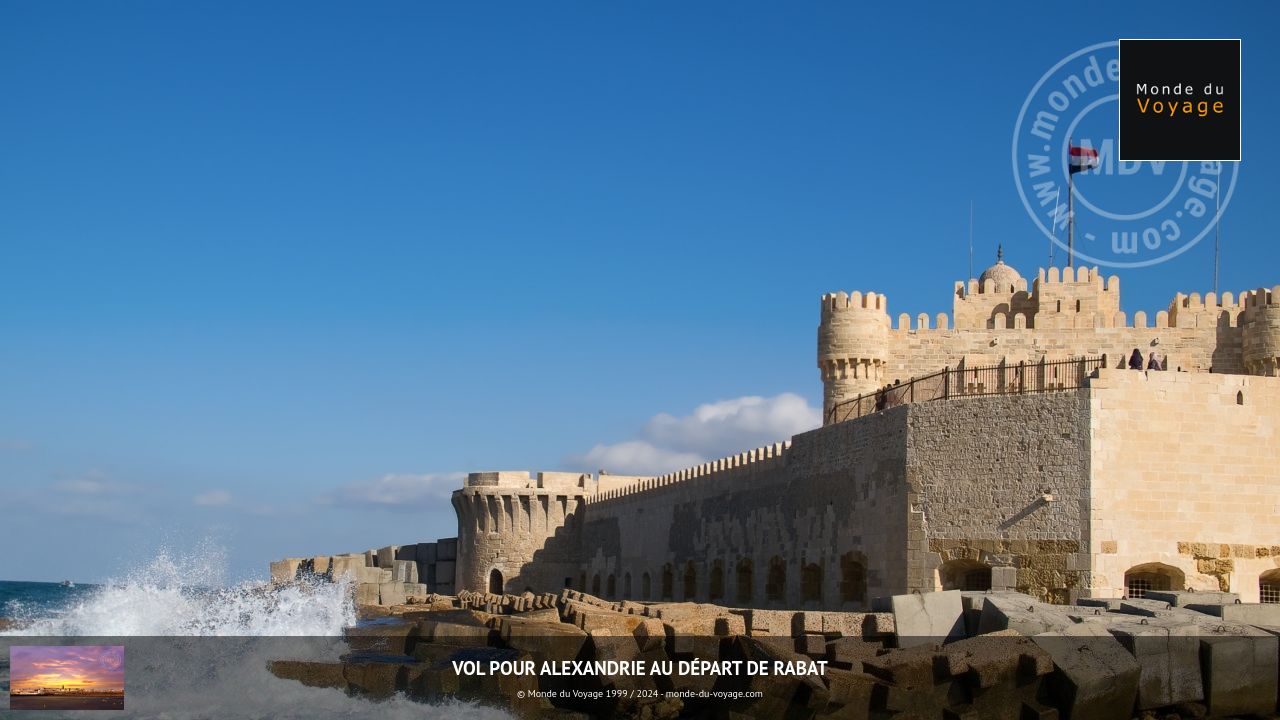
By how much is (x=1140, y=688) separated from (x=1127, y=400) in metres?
6.71

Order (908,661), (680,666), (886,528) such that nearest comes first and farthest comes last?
(908,661) < (680,666) < (886,528)

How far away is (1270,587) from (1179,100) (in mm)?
7516

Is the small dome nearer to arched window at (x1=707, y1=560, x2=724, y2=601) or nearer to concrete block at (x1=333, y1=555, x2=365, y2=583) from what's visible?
arched window at (x1=707, y1=560, x2=724, y2=601)

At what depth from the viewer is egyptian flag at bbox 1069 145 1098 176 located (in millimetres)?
31078

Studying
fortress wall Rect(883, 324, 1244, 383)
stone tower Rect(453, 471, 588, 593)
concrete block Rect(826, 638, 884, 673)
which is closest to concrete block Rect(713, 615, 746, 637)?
concrete block Rect(826, 638, 884, 673)

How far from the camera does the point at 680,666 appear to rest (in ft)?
49.8

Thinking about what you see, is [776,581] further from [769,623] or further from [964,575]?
[769,623]

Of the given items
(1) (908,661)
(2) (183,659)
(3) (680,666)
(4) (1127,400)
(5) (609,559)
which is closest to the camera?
(1) (908,661)

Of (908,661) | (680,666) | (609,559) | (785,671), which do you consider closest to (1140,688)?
(908,661)

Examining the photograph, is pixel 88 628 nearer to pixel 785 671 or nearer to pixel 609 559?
pixel 785 671

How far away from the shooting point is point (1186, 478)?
65.5ft

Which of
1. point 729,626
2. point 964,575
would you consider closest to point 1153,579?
point 964,575

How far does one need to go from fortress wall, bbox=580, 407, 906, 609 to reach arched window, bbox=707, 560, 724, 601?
0.02 m

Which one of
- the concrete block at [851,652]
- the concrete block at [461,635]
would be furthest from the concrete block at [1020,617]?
the concrete block at [461,635]
